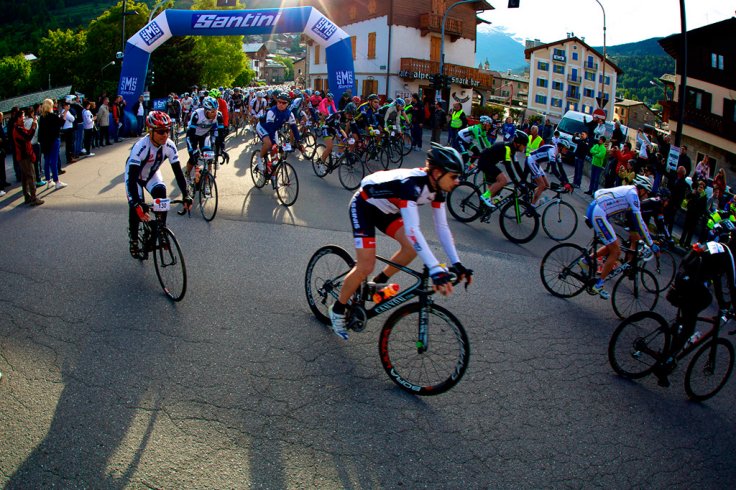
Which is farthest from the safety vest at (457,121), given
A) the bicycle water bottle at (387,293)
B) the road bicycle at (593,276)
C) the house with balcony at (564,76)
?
the house with balcony at (564,76)

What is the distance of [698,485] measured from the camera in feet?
13.1

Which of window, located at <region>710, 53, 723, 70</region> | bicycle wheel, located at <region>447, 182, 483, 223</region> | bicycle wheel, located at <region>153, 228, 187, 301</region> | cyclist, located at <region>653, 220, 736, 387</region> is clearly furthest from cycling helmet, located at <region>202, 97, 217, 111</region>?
window, located at <region>710, 53, 723, 70</region>

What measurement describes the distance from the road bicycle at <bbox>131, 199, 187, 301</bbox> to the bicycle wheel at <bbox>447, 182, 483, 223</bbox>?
20.3ft

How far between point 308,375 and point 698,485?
123 inches

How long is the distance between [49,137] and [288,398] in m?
10.1

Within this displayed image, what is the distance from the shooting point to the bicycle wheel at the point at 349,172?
13523 millimetres

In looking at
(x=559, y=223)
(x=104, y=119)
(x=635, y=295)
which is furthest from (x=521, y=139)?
(x=104, y=119)

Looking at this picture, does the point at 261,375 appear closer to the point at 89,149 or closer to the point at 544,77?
the point at 89,149

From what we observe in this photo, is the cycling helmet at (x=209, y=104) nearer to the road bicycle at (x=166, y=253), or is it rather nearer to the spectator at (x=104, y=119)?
the road bicycle at (x=166, y=253)

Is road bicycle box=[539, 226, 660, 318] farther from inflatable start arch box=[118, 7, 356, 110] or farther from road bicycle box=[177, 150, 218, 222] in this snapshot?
inflatable start arch box=[118, 7, 356, 110]

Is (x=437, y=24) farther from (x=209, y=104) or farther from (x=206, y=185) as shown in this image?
(x=206, y=185)

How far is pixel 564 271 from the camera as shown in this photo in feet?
25.1

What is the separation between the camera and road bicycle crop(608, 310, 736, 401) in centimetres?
520

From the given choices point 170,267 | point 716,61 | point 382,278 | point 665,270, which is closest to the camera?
point 382,278
